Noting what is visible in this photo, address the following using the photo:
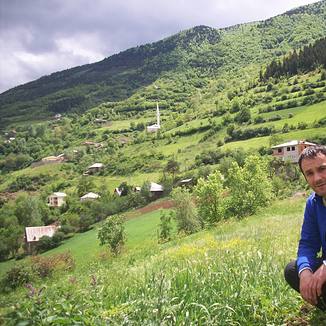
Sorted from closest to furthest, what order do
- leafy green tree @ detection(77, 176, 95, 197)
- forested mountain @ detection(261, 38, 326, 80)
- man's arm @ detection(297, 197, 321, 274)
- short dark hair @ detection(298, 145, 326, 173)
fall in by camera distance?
short dark hair @ detection(298, 145, 326, 173) < man's arm @ detection(297, 197, 321, 274) < leafy green tree @ detection(77, 176, 95, 197) < forested mountain @ detection(261, 38, 326, 80)

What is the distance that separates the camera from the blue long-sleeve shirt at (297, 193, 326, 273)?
423 cm

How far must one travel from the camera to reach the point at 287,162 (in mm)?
69812

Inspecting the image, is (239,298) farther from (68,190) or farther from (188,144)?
(68,190)

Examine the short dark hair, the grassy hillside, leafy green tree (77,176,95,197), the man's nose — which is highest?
the short dark hair

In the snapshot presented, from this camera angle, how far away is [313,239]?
175 inches

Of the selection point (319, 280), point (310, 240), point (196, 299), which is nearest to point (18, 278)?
point (196, 299)

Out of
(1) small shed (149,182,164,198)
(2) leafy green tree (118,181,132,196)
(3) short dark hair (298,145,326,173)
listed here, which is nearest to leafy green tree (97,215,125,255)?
(1) small shed (149,182,164,198)

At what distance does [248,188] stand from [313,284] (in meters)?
43.4

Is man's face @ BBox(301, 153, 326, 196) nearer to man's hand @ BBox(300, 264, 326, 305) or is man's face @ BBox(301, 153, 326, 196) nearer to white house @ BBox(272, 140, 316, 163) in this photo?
man's hand @ BBox(300, 264, 326, 305)

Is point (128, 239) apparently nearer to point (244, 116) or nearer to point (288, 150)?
point (288, 150)

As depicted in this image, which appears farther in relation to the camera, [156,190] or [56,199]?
[56,199]

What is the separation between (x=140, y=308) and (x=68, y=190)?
135m

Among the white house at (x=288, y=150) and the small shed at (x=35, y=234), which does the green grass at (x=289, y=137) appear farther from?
the small shed at (x=35, y=234)

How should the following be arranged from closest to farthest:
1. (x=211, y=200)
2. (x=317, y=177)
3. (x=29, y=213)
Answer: (x=317, y=177), (x=211, y=200), (x=29, y=213)
